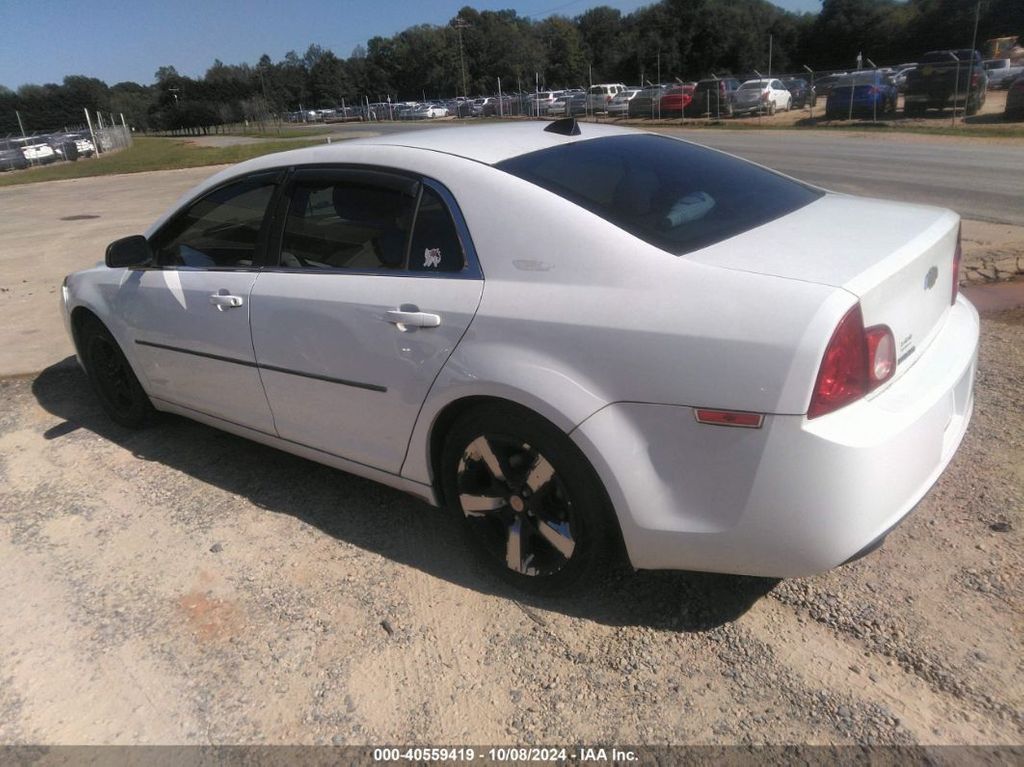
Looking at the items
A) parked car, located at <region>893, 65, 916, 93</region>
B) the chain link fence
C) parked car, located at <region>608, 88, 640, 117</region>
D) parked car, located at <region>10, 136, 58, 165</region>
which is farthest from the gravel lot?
parked car, located at <region>608, 88, 640, 117</region>

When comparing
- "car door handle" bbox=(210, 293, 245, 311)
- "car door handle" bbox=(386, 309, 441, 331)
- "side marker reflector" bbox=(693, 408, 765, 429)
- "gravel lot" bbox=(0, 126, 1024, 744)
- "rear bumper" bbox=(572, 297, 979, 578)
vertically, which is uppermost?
"car door handle" bbox=(386, 309, 441, 331)

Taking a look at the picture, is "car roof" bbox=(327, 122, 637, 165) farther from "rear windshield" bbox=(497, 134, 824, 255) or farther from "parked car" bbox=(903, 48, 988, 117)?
"parked car" bbox=(903, 48, 988, 117)

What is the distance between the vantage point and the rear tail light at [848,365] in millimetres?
2078

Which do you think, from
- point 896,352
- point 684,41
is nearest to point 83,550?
point 896,352

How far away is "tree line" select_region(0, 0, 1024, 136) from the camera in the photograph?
67.6 m

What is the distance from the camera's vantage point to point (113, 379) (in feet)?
15.1

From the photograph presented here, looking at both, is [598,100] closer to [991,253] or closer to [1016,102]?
[1016,102]

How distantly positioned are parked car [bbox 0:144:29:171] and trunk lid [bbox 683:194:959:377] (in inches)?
1608

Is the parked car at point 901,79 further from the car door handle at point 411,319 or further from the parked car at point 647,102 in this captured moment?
the car door handle at point 411,319

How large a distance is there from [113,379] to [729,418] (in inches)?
152

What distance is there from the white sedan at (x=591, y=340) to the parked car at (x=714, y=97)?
36504 millimetres

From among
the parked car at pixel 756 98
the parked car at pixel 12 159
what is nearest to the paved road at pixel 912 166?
the parked car at pixel 756 98

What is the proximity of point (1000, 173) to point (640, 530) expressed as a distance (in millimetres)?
14208

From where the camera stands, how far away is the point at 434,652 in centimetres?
267
